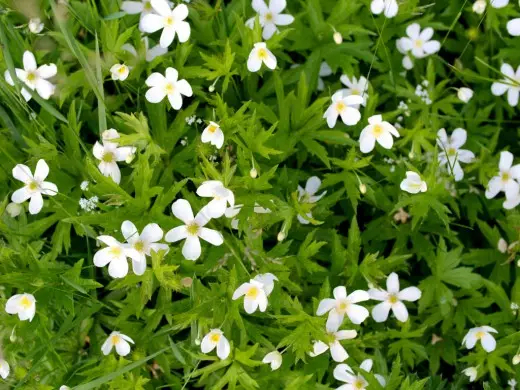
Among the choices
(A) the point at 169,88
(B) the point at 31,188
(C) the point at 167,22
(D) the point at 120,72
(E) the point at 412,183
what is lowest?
(E) the point at 412,183

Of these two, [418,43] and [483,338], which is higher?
[418,43]

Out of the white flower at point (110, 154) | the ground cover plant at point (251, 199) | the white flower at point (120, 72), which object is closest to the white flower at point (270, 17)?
the ground cover plant at point (251, 199)

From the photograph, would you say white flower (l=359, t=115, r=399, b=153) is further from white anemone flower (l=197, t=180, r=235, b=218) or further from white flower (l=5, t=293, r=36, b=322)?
white flower (l=5, t=293, r=36, b=322)

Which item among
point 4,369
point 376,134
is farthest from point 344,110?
point 4,369

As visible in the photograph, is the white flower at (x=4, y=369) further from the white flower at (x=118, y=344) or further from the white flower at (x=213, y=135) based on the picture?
the white flower at (x=213, y=135)

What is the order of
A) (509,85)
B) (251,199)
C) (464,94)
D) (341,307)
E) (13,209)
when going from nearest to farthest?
1. (251,199)
2. (341,307)
3. (13,209)
4. (464,94)
5. (509,85)

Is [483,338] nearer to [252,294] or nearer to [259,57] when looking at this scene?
[252,294]

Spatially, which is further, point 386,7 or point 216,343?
point 386,7
